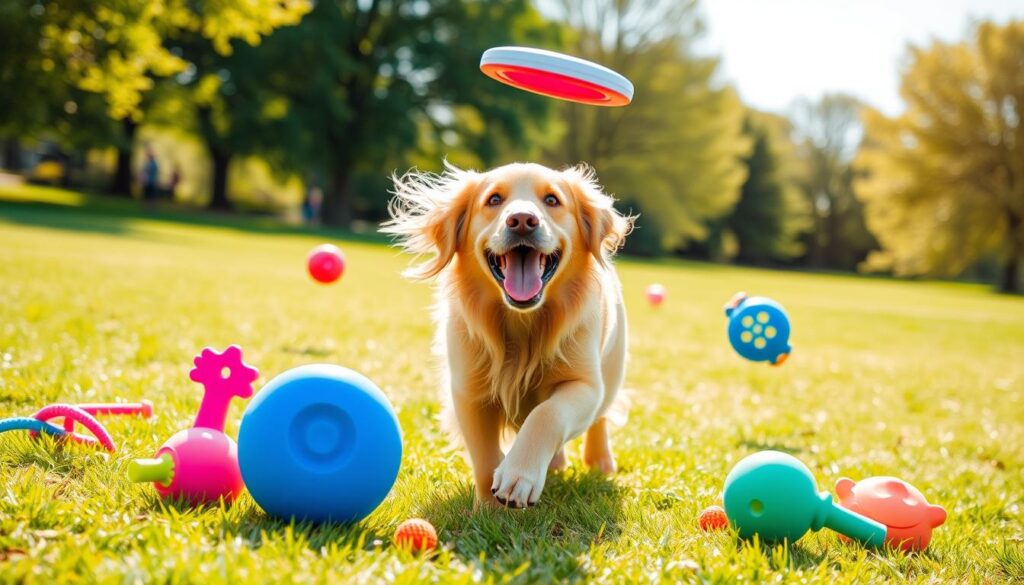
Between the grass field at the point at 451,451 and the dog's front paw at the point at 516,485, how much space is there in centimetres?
13

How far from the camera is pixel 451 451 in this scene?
444 centimetres

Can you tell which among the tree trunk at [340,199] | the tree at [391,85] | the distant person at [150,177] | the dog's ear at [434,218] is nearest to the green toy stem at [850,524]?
the dog's ear at [434,218]

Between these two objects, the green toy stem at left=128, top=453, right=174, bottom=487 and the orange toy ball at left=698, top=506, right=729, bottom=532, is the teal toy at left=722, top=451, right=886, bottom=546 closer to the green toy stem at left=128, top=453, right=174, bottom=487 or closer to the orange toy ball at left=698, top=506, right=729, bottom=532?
the orange toy ball at left=698, top=506, right=729, bottom=532

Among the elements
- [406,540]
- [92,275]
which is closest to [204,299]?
[92,275]

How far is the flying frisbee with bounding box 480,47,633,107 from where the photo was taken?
154 inches

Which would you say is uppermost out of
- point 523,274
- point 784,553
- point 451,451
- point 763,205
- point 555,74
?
point 763,205

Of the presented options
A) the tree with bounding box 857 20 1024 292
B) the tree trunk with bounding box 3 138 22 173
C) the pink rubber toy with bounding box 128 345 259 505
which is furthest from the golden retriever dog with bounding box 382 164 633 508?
the tree trunk with bounding box 3 138 22 173

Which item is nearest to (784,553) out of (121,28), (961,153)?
(121,28)

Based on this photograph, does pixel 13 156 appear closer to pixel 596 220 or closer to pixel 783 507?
pixel 596 220

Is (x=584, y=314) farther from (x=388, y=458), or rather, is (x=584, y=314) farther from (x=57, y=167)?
(x=57, y=167)

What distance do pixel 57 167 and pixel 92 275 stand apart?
44307 millimetres

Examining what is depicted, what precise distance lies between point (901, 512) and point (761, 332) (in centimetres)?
255

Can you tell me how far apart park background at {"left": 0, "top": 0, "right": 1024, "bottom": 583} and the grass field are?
0.9 inches

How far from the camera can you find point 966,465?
5238 millimetres
